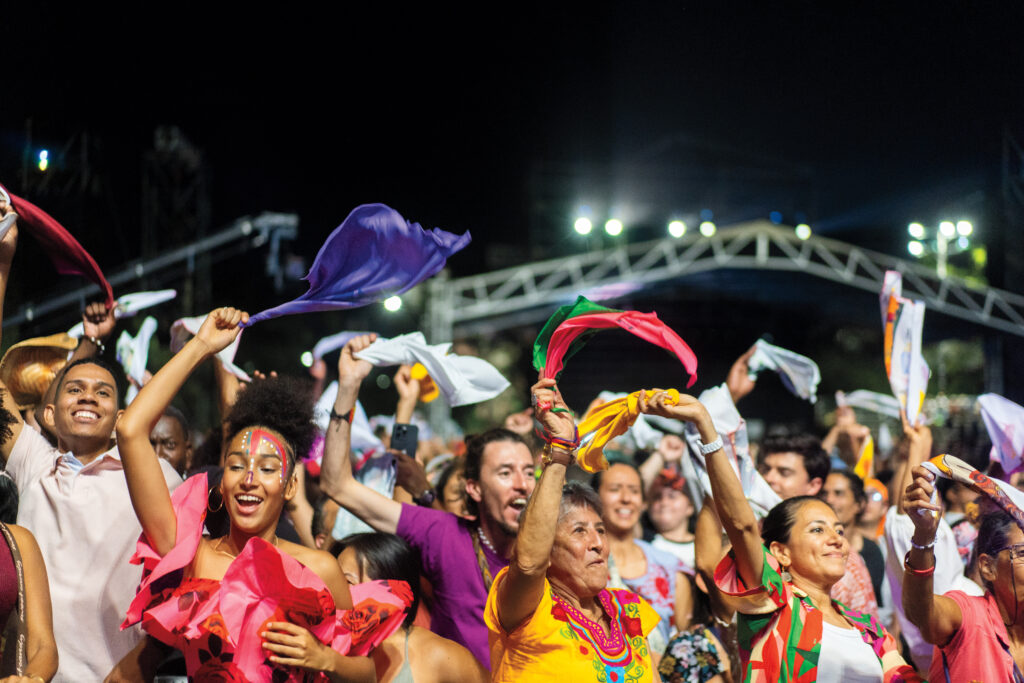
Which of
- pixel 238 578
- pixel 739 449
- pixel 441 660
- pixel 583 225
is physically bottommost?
pixel 441 660

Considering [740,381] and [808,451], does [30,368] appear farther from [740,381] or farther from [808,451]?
[808,451]

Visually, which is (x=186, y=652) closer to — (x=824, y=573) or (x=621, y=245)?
(x=824, y=573)

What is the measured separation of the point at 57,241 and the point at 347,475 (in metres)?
1.30

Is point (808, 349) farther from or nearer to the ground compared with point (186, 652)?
farther from the ground

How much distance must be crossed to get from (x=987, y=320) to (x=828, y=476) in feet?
39.6

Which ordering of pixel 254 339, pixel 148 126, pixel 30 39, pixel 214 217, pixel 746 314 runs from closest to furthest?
pixel 30 39
pixel 148 126
pixel 214 217
pixel 254 339
pixel 746 314

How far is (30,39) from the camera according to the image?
483cm

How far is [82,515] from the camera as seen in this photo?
124 inches

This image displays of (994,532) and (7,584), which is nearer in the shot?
(7,584)

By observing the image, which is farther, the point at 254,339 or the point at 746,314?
the point at 746,314

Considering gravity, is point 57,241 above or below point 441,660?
above

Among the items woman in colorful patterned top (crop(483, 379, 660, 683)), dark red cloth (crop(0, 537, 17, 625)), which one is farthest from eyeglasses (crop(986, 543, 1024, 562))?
dark red cloth (crop(0, 537, 17, 625))

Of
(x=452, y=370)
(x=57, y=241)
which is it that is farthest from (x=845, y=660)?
(x=57, y=241)

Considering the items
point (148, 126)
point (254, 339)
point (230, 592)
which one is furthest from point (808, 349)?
point (230, 592)
